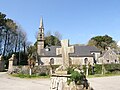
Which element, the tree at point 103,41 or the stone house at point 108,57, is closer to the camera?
the stone house at point 108,57

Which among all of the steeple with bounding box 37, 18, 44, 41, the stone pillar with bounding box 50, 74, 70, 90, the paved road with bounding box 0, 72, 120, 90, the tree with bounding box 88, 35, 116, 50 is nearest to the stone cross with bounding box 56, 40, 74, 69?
the stone pillar with bounding box 50, 74, 70, 90

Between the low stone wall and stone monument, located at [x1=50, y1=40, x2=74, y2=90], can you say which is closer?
stone monument, located at [x1=50, y1=40, x2=74, y2=90]

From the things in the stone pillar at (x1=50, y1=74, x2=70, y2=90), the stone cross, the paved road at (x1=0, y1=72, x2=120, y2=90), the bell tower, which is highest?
the bell tower

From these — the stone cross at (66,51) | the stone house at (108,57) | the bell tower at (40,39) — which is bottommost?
the stone cross at (66,51)

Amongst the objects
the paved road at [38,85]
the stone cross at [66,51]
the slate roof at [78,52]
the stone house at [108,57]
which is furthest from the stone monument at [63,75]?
the stone house at [108,57]

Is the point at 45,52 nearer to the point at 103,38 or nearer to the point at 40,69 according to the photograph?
the point at 40,69

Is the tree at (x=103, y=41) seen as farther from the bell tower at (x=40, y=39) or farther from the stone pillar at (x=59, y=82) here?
the stone pillar at (x=59, y=82)

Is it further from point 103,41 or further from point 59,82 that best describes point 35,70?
point 103,41

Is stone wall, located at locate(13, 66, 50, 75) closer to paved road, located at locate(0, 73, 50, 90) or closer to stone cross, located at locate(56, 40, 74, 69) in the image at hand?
paved road, located at locate(0, 73, 50, 90)

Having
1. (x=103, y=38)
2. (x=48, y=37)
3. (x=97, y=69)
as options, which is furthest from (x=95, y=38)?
(x=97, y=69)

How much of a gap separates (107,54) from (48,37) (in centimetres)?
2282

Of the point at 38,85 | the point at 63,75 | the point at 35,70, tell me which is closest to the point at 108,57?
the point at 35,70

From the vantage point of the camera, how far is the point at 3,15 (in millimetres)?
54781

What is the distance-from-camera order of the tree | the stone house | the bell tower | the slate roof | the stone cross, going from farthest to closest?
the tree < the stone house < the bell tower < the slate roof < the stone cross
